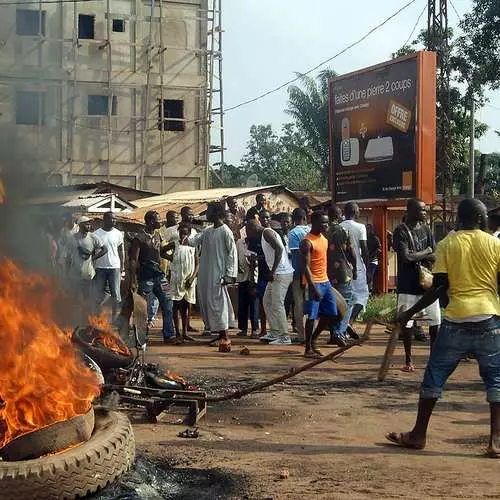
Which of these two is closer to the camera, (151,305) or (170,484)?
(170,484)

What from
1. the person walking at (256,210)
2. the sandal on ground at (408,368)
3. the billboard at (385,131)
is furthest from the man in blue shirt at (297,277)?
the billboard at (385,131)

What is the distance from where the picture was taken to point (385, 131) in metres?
16.6

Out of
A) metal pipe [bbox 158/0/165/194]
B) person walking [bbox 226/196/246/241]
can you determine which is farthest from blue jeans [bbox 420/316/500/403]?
metal pipe [bbox 158/0/165/194]

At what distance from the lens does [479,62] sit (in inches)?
1012

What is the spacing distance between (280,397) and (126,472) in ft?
9.78

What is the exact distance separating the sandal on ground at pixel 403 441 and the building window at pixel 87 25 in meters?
26.6

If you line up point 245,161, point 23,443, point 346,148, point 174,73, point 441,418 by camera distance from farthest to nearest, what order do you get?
point 245,161
point 174,73
point 346,148
point 441,418
point 23,443

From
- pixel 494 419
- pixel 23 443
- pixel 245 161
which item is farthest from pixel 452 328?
pixel 245 161

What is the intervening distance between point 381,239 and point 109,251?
7.15 meters

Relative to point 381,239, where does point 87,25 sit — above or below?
above

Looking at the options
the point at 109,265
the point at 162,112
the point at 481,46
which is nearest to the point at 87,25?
the point at 162,112

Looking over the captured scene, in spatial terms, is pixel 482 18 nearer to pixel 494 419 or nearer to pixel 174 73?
pixel 174 73

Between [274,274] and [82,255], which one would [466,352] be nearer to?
[274,274]

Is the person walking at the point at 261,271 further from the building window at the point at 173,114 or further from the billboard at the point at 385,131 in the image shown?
the building window at the point at 173,114
